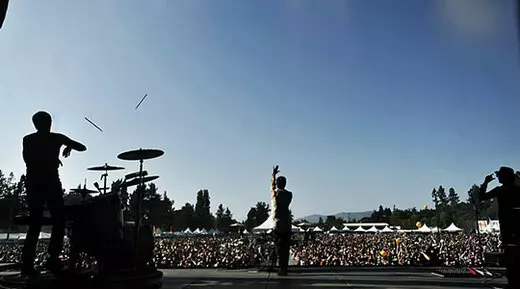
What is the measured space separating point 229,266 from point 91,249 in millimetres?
6308

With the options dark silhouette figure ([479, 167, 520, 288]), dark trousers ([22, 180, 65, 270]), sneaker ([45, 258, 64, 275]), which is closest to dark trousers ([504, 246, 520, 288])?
dark silhouette figure ([479, 167, 520, 288])

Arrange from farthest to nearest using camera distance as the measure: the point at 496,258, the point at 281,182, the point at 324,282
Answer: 1. the point at 281,182
2. the point at 324,282
3. the point at 496,258

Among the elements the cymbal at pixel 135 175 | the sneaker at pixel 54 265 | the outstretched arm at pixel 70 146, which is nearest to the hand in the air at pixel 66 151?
the outstretched arm at pixel 70 146

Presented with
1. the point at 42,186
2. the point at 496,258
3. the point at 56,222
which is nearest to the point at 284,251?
the point at 496,258

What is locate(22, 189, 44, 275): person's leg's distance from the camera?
4.39 m

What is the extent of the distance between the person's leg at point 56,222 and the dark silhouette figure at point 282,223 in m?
3.91

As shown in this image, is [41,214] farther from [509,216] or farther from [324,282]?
[509,216]

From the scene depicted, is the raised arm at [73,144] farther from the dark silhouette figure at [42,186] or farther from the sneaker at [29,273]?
the sneaker at [29,273]

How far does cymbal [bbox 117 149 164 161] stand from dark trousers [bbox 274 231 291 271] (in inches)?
104

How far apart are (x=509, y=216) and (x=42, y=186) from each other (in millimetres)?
5419

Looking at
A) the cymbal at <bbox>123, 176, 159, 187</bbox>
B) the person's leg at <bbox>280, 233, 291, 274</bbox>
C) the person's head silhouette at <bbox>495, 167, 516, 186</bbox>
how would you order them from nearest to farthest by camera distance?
1. the person's head silhouette at <bbox>495, 167, 516, 186</bbox>
2. the cymbal at <bbox>123, 176, 159, 187</bbox>
3. the person's leg at <bbox>280, 233, 291, 274</bbox>

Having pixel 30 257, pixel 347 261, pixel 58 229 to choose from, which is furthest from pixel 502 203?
pixel 347 261

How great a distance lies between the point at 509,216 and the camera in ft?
16.0

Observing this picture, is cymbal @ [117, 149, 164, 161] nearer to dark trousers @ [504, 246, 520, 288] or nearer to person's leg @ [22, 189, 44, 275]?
person's leg @ [22, 189, 44, 275]
